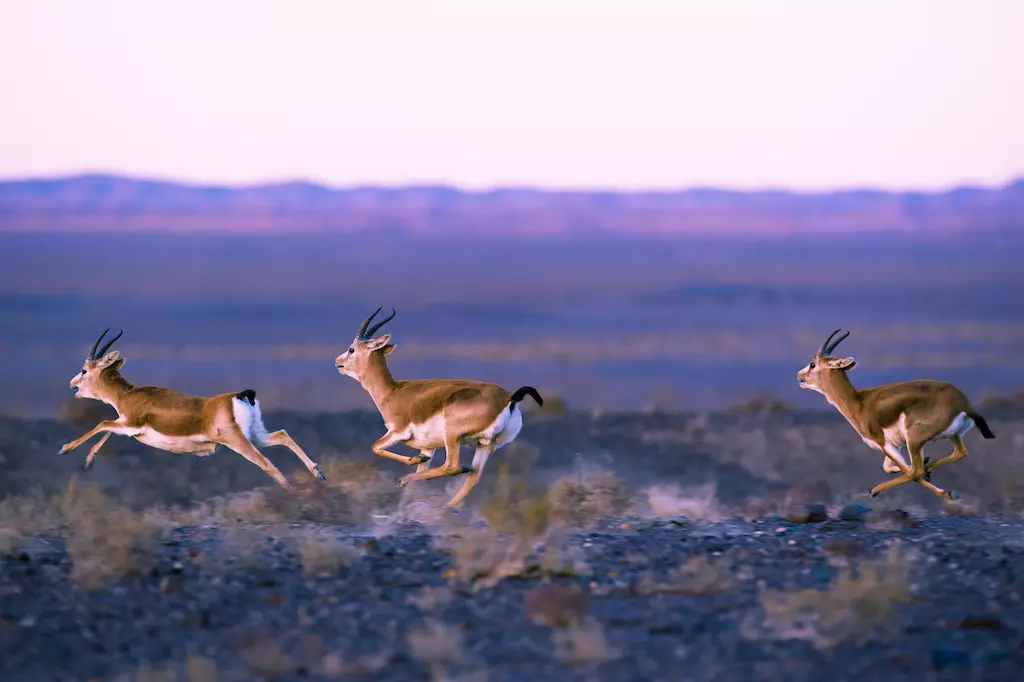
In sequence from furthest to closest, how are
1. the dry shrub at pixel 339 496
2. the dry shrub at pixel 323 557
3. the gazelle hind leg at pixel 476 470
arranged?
the gazelle hind leg at pixel 476 470
the dry shrub at pixel 339 496
the dry shrub at pixel 323 557

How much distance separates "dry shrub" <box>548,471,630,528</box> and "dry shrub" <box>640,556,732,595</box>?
2433 millimetres

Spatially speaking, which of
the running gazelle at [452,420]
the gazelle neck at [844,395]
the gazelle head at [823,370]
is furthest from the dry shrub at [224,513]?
the gazelle neck at [844,395]

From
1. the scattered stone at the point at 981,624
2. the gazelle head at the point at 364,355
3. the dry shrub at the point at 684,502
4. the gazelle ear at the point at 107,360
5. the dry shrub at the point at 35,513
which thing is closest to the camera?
the scattered stone at the point at 981,624

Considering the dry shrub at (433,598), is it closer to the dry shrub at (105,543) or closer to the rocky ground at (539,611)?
the rocky ground at (539,611)

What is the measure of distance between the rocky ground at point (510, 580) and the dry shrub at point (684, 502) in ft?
0.16

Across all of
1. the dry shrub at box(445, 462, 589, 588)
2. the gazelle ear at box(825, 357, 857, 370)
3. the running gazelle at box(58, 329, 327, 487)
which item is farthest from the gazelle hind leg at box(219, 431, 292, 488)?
the gazelle ear at box(825, 357, 857, 370)

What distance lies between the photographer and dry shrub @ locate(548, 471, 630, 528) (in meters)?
14.0

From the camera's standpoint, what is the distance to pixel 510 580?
36.6ft

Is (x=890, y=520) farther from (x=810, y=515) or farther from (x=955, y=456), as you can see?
(x=955, y=456)

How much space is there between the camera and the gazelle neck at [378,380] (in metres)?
15.2

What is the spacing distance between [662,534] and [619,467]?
5322 mm

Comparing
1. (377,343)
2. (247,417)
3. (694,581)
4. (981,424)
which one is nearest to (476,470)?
(377,343)

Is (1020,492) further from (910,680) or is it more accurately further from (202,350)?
(202,350)

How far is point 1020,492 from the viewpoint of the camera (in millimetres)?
16094
